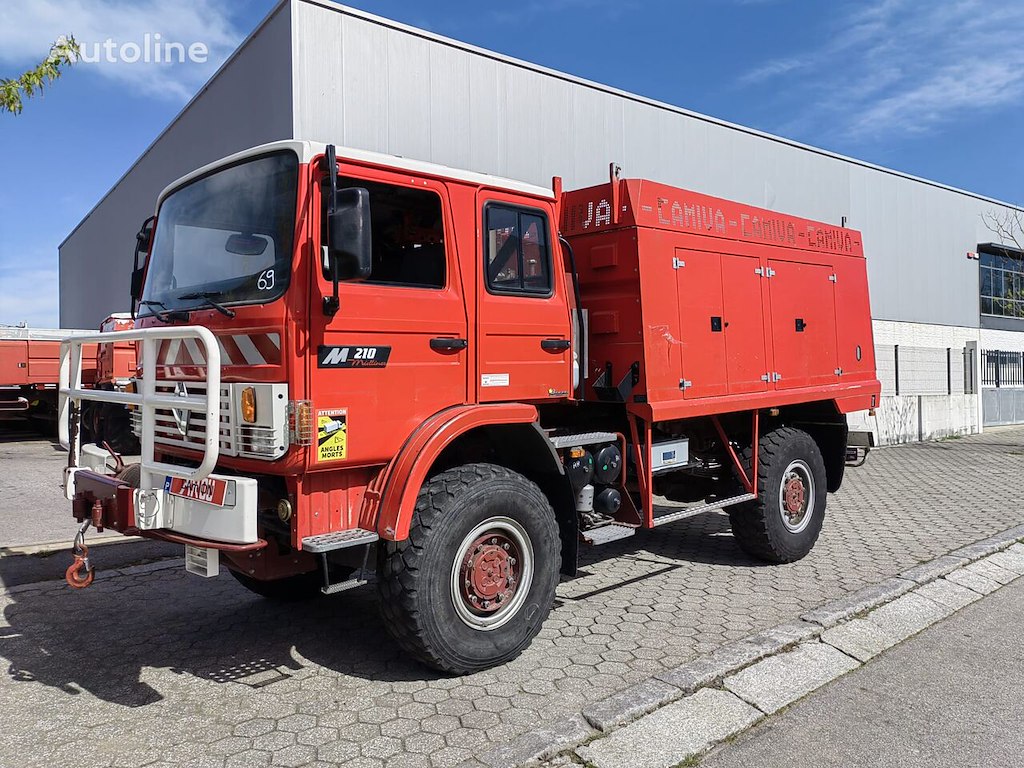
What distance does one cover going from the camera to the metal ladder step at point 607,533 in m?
4.91

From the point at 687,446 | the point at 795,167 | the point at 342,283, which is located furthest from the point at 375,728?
the point at 795,167

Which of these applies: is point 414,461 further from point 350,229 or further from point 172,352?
point 172,352

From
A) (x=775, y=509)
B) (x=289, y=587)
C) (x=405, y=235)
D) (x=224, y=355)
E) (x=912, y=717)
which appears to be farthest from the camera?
(x=775, y=509)

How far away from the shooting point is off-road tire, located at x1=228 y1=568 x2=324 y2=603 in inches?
208

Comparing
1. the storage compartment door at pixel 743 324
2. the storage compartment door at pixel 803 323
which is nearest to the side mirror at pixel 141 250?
the storage compartment door at pixel 743 324

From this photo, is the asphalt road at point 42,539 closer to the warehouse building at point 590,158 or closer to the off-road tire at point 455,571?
the off-road tire at point 455,571

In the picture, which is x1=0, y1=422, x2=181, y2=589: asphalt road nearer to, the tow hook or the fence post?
the tow hook

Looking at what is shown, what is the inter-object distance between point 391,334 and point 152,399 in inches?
46.5

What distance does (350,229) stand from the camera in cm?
353

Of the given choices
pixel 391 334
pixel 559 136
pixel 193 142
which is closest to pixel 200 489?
pixel 391 334

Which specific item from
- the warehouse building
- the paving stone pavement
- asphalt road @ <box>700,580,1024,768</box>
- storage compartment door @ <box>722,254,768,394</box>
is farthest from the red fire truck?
the warehouse building

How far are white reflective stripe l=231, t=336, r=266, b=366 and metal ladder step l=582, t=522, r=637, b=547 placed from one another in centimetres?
234

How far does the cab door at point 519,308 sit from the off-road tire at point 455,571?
0.57 m

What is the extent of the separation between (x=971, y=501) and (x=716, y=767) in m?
7.87
